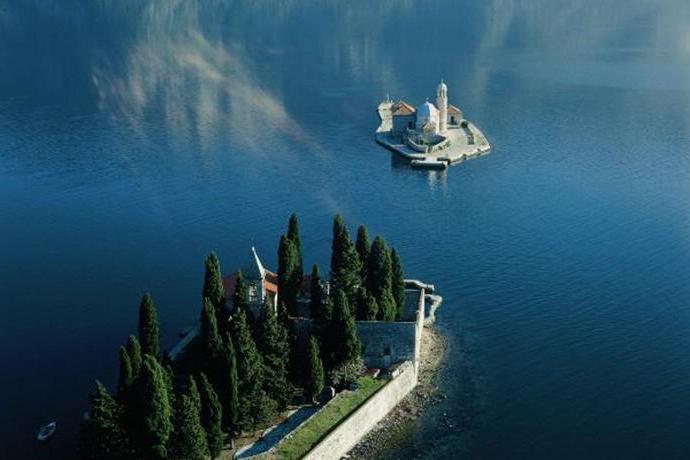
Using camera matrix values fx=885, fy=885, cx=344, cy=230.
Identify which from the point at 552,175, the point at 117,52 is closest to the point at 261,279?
the point at 552,175

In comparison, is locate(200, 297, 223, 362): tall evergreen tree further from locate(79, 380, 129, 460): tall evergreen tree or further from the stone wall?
the stone wall

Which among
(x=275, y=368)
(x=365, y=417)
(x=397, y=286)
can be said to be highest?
(x=397, y=286)

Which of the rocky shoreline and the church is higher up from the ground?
the church

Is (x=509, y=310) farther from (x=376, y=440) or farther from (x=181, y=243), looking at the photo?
(x=181, y=243)

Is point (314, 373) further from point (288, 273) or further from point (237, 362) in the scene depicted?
point (288, 273)

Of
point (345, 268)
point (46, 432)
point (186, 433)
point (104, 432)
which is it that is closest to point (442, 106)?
point (345, 268)

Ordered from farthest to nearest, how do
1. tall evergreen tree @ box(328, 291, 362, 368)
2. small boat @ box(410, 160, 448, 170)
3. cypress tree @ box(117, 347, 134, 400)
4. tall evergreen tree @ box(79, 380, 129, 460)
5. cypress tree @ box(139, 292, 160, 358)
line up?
small boat @ box(410, 160, 448, 170), tall evergreen tree @ box(328, 291, 362, 368), cypress tree @ box(139, 292, 160, 358), cypress tree @ box(117, 347, 134, 400), tall evergreen tree @ box(79, 380, 129, 460)

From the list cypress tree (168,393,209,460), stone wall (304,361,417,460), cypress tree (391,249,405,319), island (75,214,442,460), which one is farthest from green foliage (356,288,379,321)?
cypress tree (168,393,209,460)
